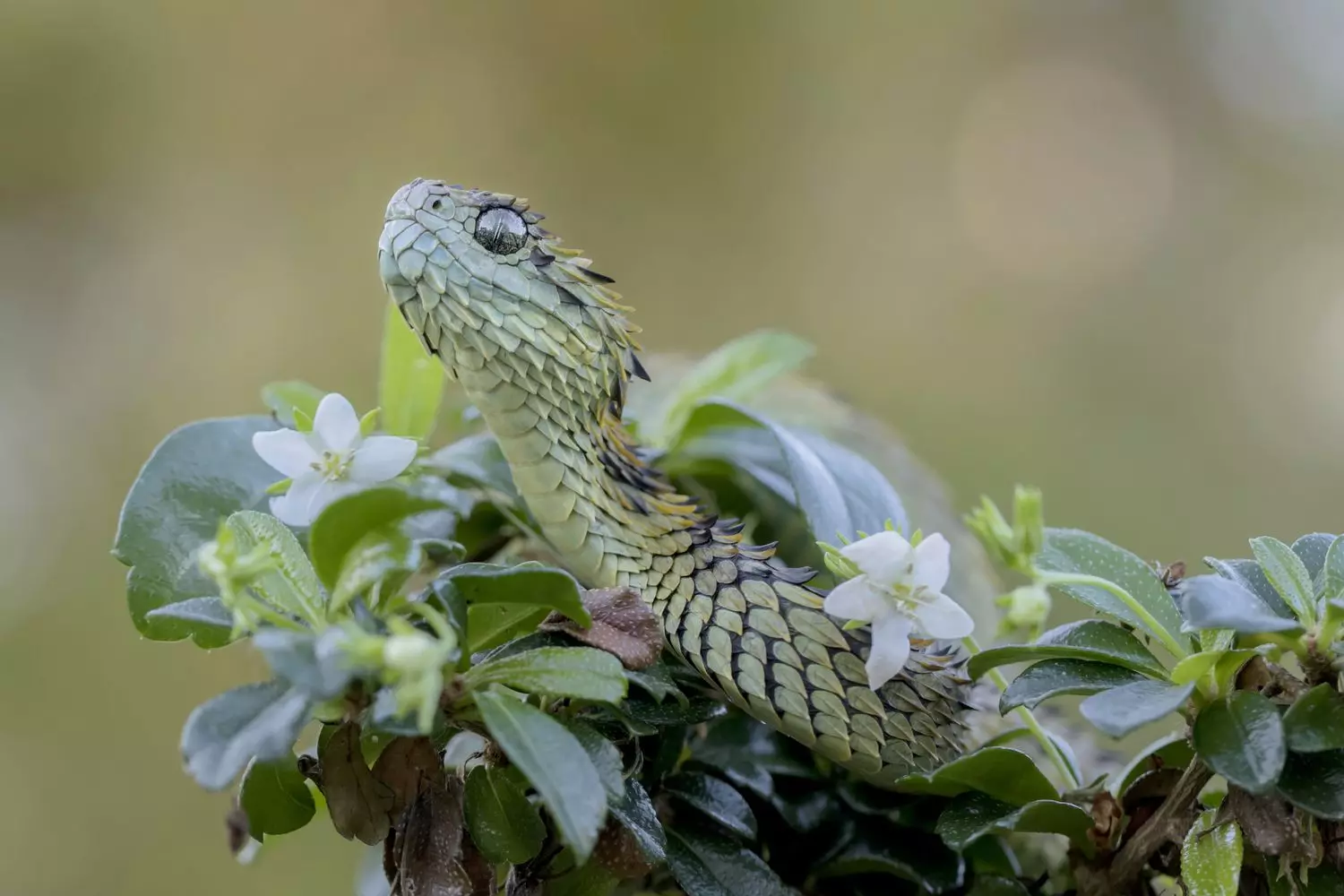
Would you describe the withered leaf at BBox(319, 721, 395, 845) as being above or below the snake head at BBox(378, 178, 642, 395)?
below

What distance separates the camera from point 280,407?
0.57 metres

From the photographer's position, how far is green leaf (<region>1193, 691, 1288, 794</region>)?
0.36 meters

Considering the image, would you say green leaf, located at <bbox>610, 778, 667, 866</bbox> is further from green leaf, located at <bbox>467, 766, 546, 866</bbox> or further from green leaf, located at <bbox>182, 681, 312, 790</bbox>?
green leaf, located at <bbox>182, 681, 312, 790</bbox>

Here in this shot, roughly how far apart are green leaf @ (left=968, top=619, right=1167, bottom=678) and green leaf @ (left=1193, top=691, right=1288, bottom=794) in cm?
3

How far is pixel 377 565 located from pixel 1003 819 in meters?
0.28

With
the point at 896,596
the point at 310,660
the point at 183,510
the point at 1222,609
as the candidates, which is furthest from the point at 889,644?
the point at 183,510

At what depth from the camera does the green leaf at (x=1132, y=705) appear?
1.17ft

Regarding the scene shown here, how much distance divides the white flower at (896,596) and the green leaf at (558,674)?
101 millimetres

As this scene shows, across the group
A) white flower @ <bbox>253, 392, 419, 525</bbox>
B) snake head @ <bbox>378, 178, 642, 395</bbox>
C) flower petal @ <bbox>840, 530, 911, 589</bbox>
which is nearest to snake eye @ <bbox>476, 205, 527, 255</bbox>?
snake head @ <bbox>378, 178, 642, 395</bbox>

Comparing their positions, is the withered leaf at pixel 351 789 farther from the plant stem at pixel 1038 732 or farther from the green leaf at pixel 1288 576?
the green leaf at pixel 1288 576

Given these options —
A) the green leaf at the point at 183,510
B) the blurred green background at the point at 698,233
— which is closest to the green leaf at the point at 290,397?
the green leaf at the point at 183,510

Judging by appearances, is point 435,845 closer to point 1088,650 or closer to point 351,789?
point 351,789

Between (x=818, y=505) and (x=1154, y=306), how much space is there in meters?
1.44

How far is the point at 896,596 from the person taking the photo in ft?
1.37
